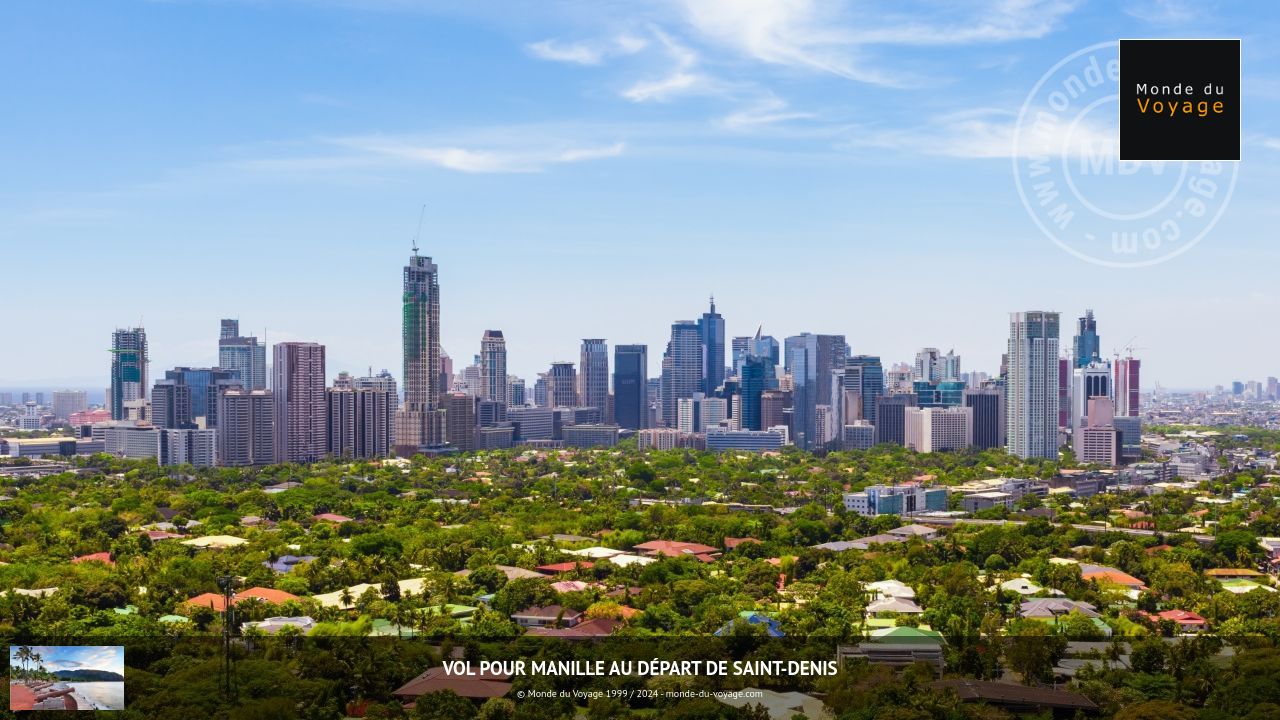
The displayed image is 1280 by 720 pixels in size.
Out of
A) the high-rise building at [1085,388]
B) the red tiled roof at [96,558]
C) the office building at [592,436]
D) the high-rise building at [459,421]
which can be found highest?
the high-rise building at [1085,388]

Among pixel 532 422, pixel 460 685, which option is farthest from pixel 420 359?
pixel 460 685

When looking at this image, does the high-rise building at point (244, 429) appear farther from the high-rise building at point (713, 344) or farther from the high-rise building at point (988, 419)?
the high-rise building at point (713, 344)

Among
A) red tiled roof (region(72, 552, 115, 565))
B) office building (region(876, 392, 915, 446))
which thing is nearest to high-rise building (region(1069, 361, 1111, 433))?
office building (region(876, 392, 915, 446))

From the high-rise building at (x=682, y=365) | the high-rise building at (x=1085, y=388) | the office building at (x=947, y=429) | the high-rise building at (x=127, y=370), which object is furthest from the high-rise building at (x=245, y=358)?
the high-rise building at (x=1085, y=388)

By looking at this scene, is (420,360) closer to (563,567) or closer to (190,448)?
(190,448)

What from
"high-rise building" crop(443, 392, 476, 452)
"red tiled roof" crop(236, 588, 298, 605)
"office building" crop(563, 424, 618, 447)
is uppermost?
"high-rise building" crop(443, 392, 476, 452)

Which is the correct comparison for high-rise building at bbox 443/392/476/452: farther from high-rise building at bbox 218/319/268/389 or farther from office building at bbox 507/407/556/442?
high-rise building at bbox 218/319/268/389
